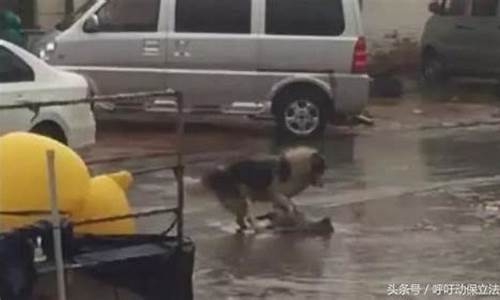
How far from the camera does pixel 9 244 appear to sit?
6.50 metres

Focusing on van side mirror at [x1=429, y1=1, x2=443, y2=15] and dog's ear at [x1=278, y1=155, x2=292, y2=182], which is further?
van side mirror at [x1=429, y1=1, x2=443, y2=15]

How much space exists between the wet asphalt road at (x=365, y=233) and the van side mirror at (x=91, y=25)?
2.30 metres

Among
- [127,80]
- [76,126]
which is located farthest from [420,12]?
[76,126]

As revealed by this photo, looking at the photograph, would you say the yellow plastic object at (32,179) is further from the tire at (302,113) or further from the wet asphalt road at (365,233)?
the tire at (302,113)

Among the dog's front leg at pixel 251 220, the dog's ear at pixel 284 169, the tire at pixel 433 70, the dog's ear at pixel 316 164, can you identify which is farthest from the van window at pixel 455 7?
the dog's front leg at pixel 251 220

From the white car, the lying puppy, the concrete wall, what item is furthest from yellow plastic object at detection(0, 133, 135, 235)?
the concrete wall

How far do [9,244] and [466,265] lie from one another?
4659 millimetres

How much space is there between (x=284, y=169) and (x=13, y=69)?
3939 millimetres

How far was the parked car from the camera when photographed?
2520 centimetres

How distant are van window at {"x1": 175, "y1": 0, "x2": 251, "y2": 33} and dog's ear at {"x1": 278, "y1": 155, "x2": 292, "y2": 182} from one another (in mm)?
6891

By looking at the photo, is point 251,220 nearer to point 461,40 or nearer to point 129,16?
point 129,16

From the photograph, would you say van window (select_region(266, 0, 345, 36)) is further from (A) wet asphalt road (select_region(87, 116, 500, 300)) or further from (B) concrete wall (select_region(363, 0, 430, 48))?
(B) concrete wall (select_region(363, 0, 430, 48))

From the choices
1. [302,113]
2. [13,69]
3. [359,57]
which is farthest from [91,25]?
[13,69]

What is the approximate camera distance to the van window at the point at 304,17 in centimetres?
1858
